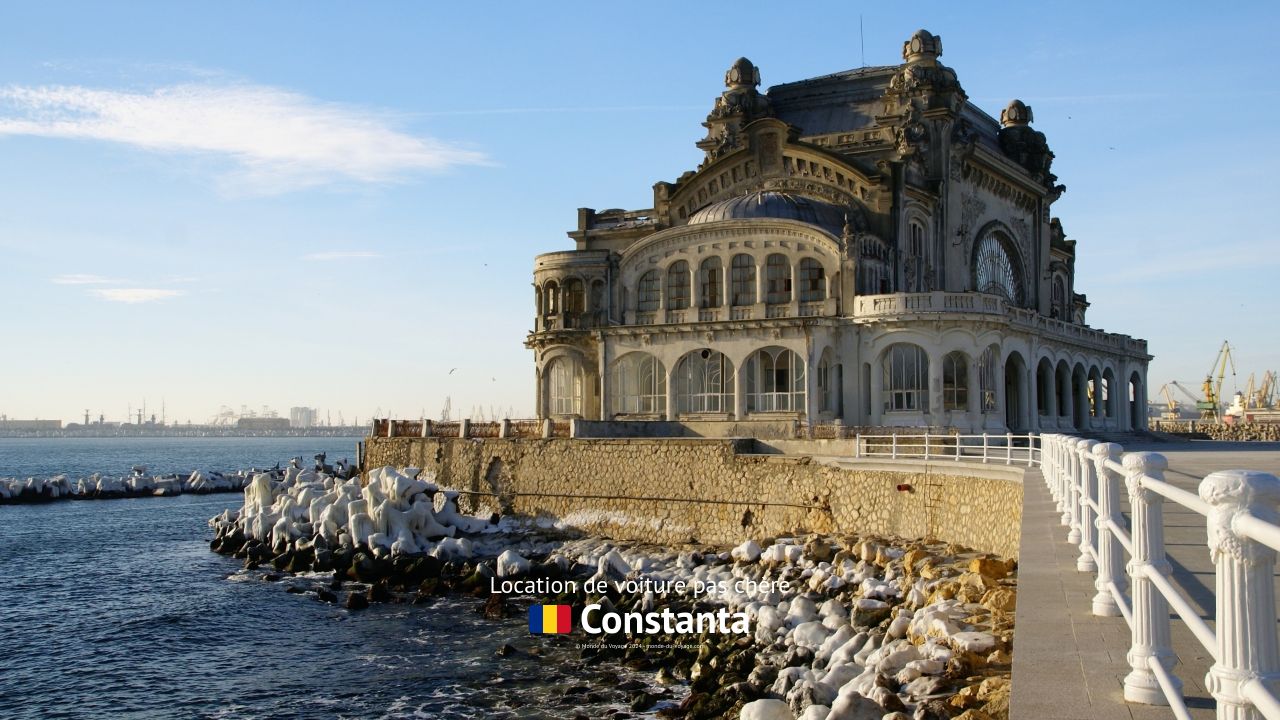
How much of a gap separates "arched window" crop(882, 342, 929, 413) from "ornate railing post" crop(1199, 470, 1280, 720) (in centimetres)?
3455

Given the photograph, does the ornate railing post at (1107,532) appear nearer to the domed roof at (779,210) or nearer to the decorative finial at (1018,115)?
the domed roof at (779,210)

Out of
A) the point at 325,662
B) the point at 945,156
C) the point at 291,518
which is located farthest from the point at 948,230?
the point at 325,662

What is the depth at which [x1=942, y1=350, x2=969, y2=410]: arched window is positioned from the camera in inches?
1468

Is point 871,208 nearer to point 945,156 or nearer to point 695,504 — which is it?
Result: point 945,156

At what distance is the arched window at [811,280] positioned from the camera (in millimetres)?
39438

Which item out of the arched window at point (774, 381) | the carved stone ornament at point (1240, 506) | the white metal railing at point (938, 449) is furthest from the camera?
the arched window at point (774, 381)

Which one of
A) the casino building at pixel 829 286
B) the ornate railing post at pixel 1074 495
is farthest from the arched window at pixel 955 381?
the ornate railing post at pixel 1074 495

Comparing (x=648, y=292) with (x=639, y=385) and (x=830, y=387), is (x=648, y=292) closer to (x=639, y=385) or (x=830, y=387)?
(x=639, y=385)

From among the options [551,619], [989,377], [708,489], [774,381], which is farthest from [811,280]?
[551,619]

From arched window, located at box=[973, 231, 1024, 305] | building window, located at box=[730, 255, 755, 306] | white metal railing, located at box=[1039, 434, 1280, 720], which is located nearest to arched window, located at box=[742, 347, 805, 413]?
building window, located at box=[730, 255, 755, 306]

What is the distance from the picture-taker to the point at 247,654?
24.3 m

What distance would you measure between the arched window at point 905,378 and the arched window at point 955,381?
0.69 m

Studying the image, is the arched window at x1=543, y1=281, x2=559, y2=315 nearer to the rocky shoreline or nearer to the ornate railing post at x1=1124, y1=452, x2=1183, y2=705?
the rocky shoreline

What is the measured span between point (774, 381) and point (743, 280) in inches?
154
